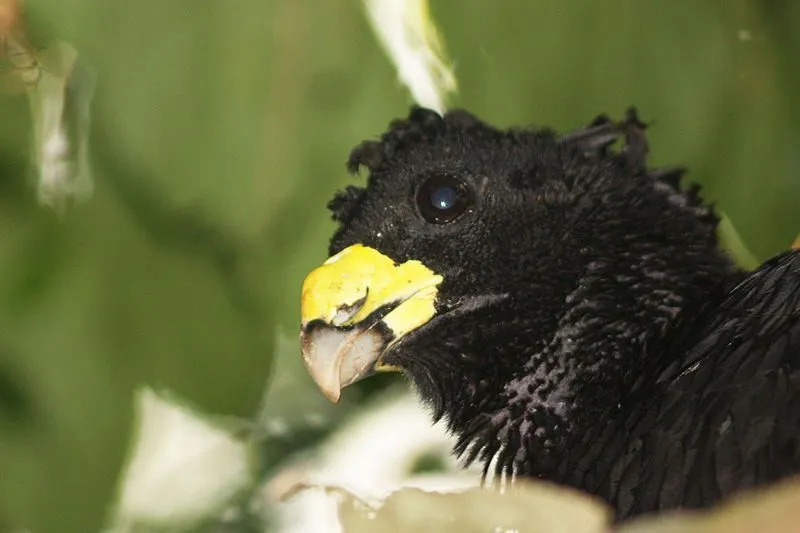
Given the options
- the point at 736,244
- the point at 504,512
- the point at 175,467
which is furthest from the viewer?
the point at 736,244

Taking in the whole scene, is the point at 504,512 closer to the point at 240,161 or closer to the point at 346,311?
the point at 346,311

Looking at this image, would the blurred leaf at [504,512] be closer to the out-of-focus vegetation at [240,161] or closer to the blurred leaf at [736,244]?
the out-of-focus vegetation at [240,161]

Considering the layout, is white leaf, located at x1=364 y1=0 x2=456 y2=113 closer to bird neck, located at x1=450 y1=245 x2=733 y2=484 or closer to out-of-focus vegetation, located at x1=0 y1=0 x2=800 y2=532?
out-of-focus vegetation, located at x1=0 y1=0 x2=800 y2=532

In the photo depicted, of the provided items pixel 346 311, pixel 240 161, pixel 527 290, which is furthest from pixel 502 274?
pixel 240 161

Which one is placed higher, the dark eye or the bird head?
the dark eye

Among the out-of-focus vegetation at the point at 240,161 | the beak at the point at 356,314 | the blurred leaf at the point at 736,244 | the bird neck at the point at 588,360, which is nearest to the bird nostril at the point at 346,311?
the beak at the point at 356,314

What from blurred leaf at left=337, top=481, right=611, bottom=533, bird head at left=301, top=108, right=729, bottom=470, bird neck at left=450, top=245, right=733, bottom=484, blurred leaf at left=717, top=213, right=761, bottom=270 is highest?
blurred leaf at left=717, top=213, right=761, bottom=270

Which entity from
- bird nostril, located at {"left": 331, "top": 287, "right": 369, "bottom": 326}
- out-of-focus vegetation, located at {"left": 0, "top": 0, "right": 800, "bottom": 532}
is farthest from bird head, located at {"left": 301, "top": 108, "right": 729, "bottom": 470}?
out-of-focus vegetation, located at {"left": 0, "top": 0, "right": 800, "bottom": 532}

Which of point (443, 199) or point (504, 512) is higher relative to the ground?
point (443, 199)
